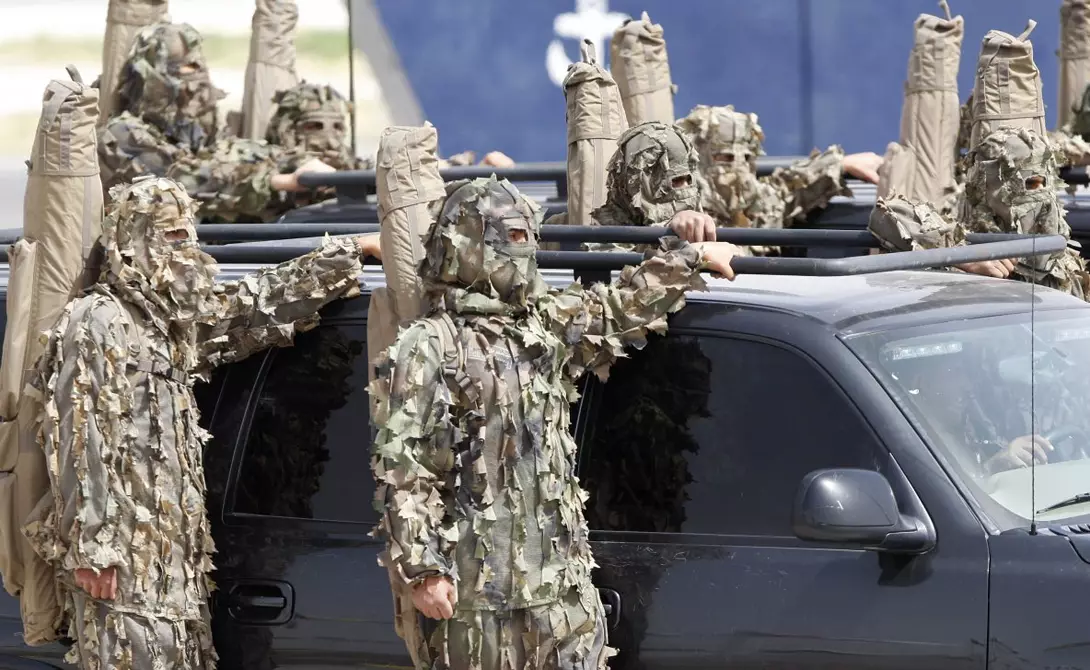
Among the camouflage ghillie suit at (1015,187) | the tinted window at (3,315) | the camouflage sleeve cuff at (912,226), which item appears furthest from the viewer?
the camouflage ghillie suit at (1015,187)

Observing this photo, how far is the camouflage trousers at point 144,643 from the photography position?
4840 mm

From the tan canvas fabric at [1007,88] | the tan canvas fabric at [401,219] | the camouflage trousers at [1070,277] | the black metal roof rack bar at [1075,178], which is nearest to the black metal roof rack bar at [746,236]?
the tan canvas fabric at [401,219]

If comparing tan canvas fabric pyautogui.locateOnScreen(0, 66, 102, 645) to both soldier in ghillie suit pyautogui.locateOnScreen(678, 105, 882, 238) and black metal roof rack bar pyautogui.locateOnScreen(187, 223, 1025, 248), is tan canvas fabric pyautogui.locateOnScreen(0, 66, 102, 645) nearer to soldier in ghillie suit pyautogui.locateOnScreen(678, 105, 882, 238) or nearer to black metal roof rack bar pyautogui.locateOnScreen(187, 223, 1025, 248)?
black metal roof rack bar pyautogui.locateOnScreen(187, 223, 1025, 248)

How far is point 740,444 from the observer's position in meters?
4.30

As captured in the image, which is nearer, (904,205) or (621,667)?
(621,667)

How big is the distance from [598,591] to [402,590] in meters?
0.47

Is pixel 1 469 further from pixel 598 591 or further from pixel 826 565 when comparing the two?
pixel 826 565

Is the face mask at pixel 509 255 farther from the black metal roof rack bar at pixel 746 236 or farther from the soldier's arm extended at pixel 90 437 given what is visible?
the soldier's arm extended at pixel 90 437

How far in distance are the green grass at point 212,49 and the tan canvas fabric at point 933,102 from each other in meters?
11.8

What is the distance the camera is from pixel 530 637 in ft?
14.0

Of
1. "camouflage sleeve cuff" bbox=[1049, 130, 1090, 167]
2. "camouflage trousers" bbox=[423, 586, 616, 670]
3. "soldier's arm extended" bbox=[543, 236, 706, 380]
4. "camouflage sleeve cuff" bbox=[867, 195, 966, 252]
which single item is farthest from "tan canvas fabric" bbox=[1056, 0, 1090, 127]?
"camouflage trousers" bbox=[423, 586, 616, 670]

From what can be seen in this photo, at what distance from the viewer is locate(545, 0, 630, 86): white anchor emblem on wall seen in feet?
46.0

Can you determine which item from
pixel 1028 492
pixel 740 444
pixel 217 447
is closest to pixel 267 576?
pixel 217 447

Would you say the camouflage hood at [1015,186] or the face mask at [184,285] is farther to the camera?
the camouflage hood at [1015,186]
